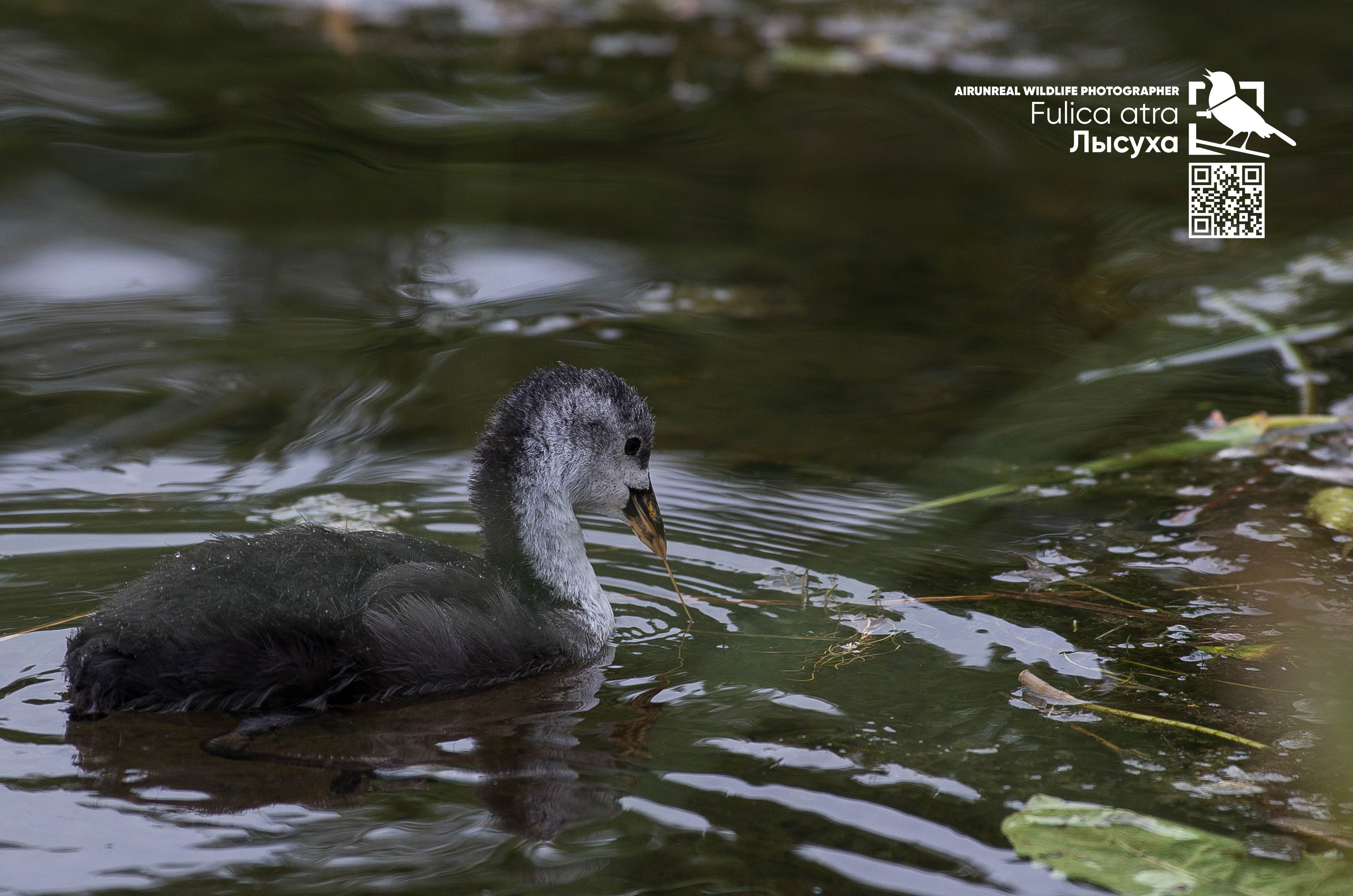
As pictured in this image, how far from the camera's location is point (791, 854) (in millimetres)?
3240

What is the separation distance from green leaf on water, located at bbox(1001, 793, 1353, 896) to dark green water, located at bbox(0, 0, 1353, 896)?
0.35 ft

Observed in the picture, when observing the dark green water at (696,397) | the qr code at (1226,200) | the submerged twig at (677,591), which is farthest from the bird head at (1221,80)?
the submerged twig at (677,591)

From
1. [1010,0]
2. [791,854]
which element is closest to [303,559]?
[791,854]

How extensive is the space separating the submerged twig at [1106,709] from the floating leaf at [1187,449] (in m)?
1.75

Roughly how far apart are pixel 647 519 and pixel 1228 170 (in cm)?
707

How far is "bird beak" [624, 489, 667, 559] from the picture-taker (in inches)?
194

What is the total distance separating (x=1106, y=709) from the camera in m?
3.96

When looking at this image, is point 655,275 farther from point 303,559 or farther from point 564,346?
point 303,559

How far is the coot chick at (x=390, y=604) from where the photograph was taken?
12.7 ft

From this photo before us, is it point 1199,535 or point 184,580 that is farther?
point 1199,535

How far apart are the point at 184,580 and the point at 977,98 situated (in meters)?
8.11

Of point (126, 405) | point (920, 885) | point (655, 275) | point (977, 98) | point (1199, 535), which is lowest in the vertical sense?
point (920, 885)

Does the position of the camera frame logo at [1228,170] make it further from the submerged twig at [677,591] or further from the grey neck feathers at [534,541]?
the grey neck feathers at [534,541]

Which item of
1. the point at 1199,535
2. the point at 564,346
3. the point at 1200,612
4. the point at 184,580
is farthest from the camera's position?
the point at 564,346
